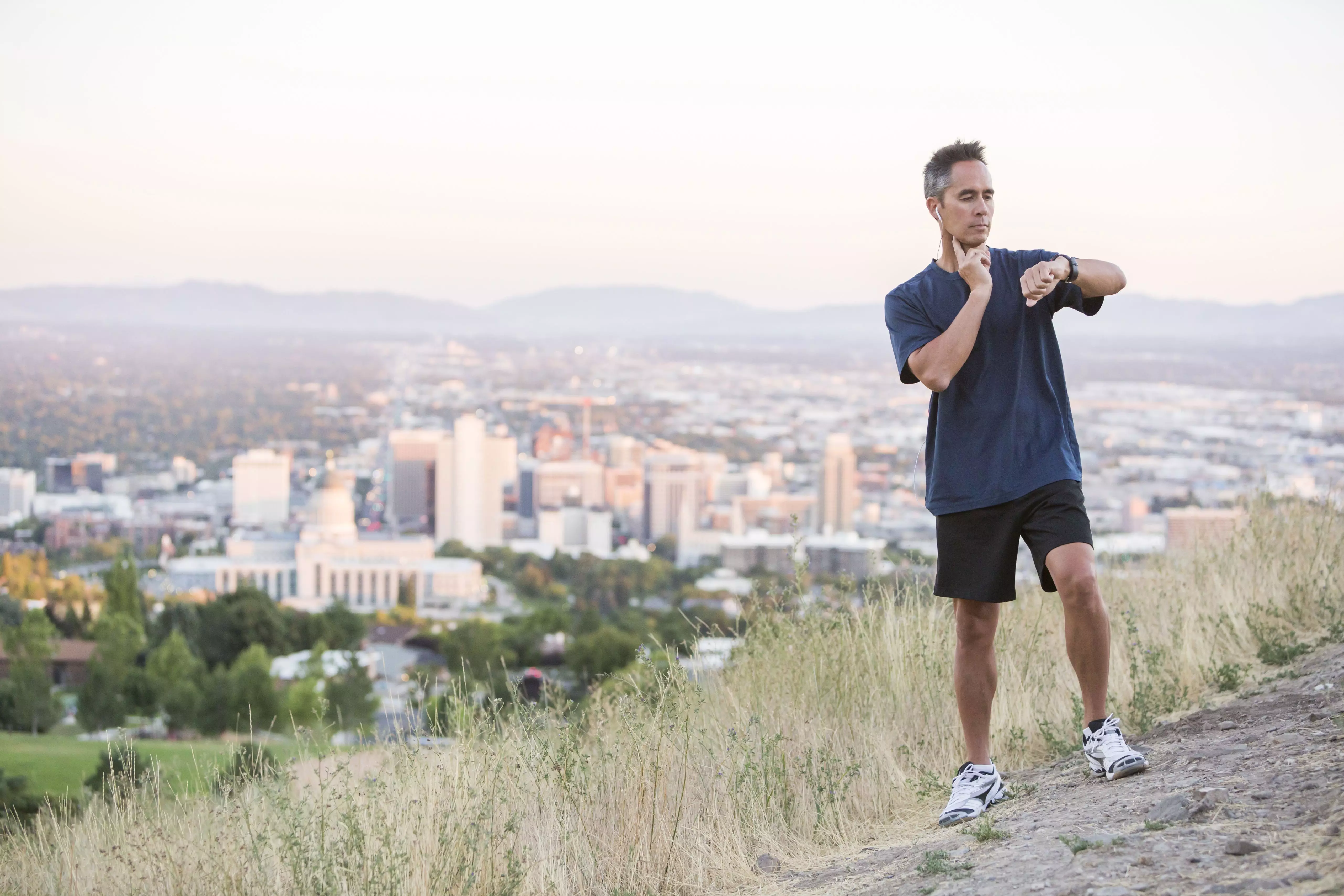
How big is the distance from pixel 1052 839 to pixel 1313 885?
2.01 feet

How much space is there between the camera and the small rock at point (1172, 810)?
2.45 m

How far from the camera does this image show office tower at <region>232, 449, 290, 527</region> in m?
84.1

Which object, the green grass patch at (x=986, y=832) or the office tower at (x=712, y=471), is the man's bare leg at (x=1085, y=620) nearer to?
the green grass patch at (x=986, y=832)

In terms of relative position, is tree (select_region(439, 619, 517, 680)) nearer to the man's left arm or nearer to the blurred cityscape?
the blurred cityscape

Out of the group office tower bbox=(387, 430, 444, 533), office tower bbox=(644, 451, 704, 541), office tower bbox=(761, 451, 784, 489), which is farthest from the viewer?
office tower bbox=(387, 430, 444, 533)

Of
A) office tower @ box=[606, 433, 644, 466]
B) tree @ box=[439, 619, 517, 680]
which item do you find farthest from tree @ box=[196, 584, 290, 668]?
office tower @ box=[606, 433, 644, 466]

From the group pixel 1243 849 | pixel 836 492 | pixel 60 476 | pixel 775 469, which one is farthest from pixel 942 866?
pixel 60 476

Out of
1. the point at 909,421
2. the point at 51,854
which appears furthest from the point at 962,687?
the point at 909,421

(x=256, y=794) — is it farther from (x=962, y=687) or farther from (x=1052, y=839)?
(x=1052, y=839)

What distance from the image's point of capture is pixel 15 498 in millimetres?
76750

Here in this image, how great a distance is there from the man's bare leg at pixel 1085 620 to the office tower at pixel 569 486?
81216 millimetres

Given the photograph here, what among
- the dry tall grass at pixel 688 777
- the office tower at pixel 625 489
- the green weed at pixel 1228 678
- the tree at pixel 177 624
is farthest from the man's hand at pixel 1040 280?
the office tower at pixel 625 489

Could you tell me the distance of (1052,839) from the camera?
2.53 meters

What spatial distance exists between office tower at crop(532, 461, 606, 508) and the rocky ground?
8099cm
